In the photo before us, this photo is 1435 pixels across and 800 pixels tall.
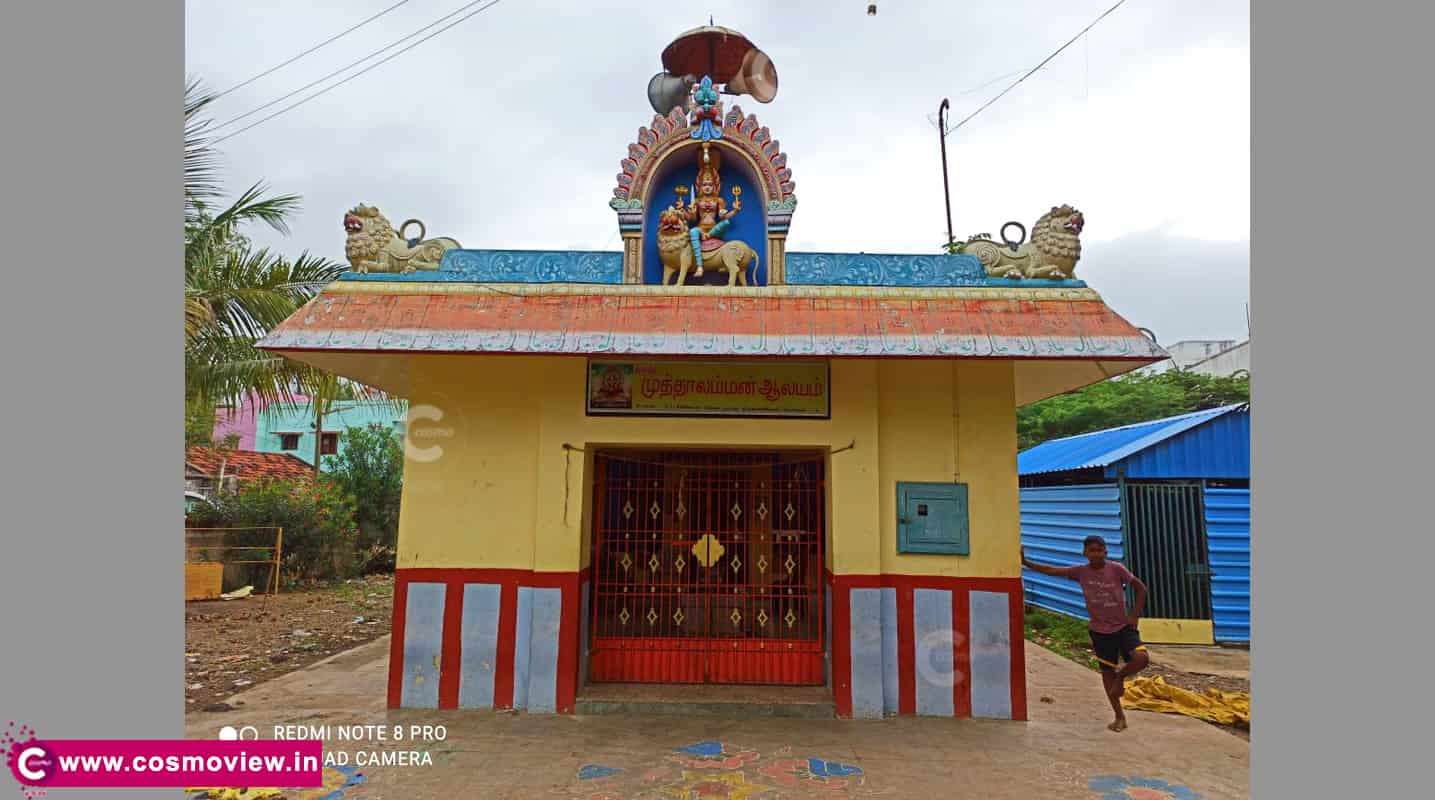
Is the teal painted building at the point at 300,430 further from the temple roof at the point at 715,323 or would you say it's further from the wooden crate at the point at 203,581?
the temple roof at the point at 715,323

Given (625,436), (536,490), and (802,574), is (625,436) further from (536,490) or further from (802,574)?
(802,574)

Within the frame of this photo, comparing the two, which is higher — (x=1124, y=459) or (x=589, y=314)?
(x=589, y=314)

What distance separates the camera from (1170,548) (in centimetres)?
1116

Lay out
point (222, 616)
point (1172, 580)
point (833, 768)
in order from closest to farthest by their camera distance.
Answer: point (833, 768)
point (1172, 580)
point (222, 616)

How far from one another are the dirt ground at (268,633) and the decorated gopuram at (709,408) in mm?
2900

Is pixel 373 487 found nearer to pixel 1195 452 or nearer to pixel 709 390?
pixel 709 390

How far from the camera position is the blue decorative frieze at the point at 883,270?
7059mm

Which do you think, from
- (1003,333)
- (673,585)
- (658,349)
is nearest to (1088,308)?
(1003,333)

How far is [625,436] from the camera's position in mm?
6957

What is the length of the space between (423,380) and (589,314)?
71.7 inches

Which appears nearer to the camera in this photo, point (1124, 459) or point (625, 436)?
point (625, 436)

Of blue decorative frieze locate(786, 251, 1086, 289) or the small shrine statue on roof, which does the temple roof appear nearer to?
blue decorative frieze locate(786, 251, 1086, 289)
